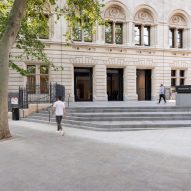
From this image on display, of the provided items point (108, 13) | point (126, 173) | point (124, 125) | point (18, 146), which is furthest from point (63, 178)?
point (108, 13)

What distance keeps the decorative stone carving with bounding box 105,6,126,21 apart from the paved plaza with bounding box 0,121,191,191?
2066 centimetres

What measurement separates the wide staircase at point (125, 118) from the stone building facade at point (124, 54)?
Answer: 10574mm

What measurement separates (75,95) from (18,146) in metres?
20.0

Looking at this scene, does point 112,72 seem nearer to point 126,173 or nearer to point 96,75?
point 96,75

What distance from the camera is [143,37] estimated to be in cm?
3384

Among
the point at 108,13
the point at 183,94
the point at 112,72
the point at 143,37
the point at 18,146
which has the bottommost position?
the point at 18,146

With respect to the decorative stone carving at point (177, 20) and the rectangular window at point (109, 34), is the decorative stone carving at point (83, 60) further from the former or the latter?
the decorative stone carving at point (177, 20)

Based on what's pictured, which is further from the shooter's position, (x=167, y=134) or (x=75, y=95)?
(x=75, y=95)

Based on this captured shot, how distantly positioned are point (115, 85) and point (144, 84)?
3404 mm

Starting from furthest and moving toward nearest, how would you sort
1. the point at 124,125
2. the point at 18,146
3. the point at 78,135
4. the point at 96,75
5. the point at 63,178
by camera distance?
the point at 96,75 → the point at 124,125 → the point at 78,135 → the point at 18,146 → the point at 63,178

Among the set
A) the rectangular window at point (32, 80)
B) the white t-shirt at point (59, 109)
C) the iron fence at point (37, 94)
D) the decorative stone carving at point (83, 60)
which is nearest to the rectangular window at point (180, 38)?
the decorative stone carving at point (83, 60)

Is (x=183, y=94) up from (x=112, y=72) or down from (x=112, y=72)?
down

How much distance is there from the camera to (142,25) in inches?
1321

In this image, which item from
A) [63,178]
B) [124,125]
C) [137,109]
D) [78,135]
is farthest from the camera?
[137,109]
